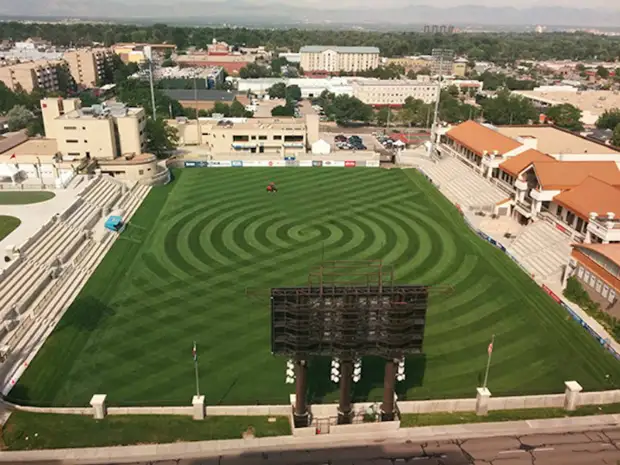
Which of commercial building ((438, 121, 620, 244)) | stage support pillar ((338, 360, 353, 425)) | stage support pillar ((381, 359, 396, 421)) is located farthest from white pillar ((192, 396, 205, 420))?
commercial building ((438, 121, 620, 244))

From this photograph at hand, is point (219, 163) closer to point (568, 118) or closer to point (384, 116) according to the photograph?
point (384, 116)

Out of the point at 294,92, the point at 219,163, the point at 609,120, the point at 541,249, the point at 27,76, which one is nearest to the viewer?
the point at 541,249

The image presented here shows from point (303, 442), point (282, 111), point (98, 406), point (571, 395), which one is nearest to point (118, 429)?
point (98, 406)

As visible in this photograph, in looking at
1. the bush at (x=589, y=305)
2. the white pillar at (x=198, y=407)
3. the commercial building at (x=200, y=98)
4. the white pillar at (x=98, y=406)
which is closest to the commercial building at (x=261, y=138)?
the commercial building at (x=200, y=98)

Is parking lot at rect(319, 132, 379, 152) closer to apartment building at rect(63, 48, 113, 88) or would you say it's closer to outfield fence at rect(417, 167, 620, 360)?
outfield fence at rect(417, 167, 620, 360)

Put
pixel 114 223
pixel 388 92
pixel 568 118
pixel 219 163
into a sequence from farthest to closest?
1. pixel 388 92
2. pixel 568 118
3. pixel 219 163
4. pixel 114 223

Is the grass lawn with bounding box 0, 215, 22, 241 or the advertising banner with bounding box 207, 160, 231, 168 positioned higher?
the grass lawn with bounding box 0, 215, 22, 241

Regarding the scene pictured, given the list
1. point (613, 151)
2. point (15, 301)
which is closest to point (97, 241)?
point (15, 301)

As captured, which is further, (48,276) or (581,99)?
(581,99)
